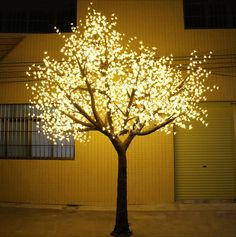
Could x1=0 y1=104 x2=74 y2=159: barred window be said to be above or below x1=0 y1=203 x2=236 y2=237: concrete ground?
above

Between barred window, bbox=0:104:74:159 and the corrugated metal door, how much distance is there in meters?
3.89

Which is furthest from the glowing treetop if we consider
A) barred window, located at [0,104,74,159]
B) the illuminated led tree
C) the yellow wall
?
barred window, located at [0,104,74,159]

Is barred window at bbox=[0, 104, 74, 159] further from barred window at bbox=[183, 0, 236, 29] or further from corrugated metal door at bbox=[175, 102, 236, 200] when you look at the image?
barred window at bbox=[183, 0, 236, 29]

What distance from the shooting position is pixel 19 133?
40.8 feet

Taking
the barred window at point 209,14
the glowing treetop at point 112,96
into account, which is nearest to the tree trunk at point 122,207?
the glowing treetop at point 112,96

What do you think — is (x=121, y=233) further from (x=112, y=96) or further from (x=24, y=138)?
(x=24, y=138)

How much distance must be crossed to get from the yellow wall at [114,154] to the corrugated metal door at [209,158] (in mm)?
396

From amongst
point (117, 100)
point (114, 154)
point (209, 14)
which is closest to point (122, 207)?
point (117, 100)

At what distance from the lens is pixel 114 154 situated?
11.8 metres

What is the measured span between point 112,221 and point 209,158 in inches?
166

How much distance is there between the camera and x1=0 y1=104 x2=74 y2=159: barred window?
12147 mm

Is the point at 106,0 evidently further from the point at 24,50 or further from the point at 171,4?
the point at 24,50

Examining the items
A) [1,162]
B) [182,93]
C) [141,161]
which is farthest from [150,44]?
[1,162]

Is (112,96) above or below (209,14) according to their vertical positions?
below
